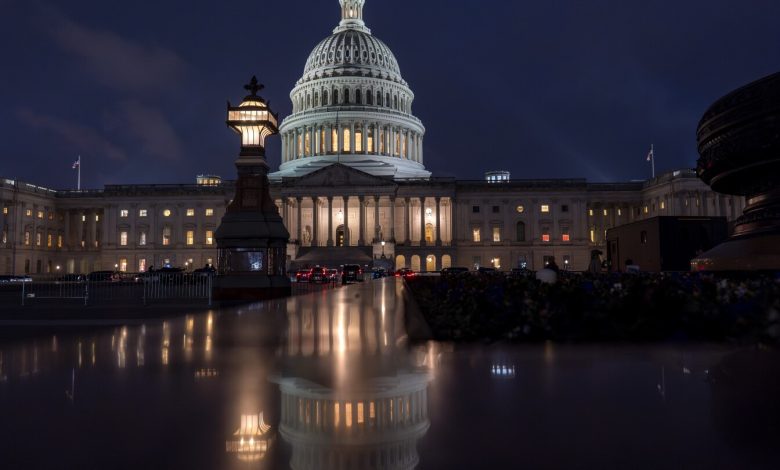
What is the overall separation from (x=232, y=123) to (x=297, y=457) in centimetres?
2701

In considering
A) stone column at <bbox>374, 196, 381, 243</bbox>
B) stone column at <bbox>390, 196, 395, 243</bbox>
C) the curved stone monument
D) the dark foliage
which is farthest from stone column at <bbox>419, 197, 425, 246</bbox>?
the dark foliage

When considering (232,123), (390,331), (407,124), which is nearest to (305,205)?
(407,124)

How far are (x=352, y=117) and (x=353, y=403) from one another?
115595mm

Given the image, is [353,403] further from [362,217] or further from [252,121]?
[362,217]

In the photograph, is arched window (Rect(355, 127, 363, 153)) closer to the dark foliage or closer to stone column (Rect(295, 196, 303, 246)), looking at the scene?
stone column (Rect(295, 196, 303, 246))

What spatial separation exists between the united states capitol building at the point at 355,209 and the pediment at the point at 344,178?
18 cm

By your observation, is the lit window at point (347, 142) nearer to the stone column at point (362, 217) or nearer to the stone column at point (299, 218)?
the stone column at point (362, 217)

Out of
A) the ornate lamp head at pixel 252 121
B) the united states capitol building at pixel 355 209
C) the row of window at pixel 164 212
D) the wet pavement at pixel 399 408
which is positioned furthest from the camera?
the row of window at pixel 164 212

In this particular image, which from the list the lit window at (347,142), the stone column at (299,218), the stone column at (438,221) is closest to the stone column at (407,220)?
the stone column at (438,221)

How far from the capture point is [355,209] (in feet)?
340

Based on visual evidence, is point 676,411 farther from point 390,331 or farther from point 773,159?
point 773,159

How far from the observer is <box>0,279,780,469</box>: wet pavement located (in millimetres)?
2598

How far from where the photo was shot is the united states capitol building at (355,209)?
321ft

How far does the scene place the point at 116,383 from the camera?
462 cm
